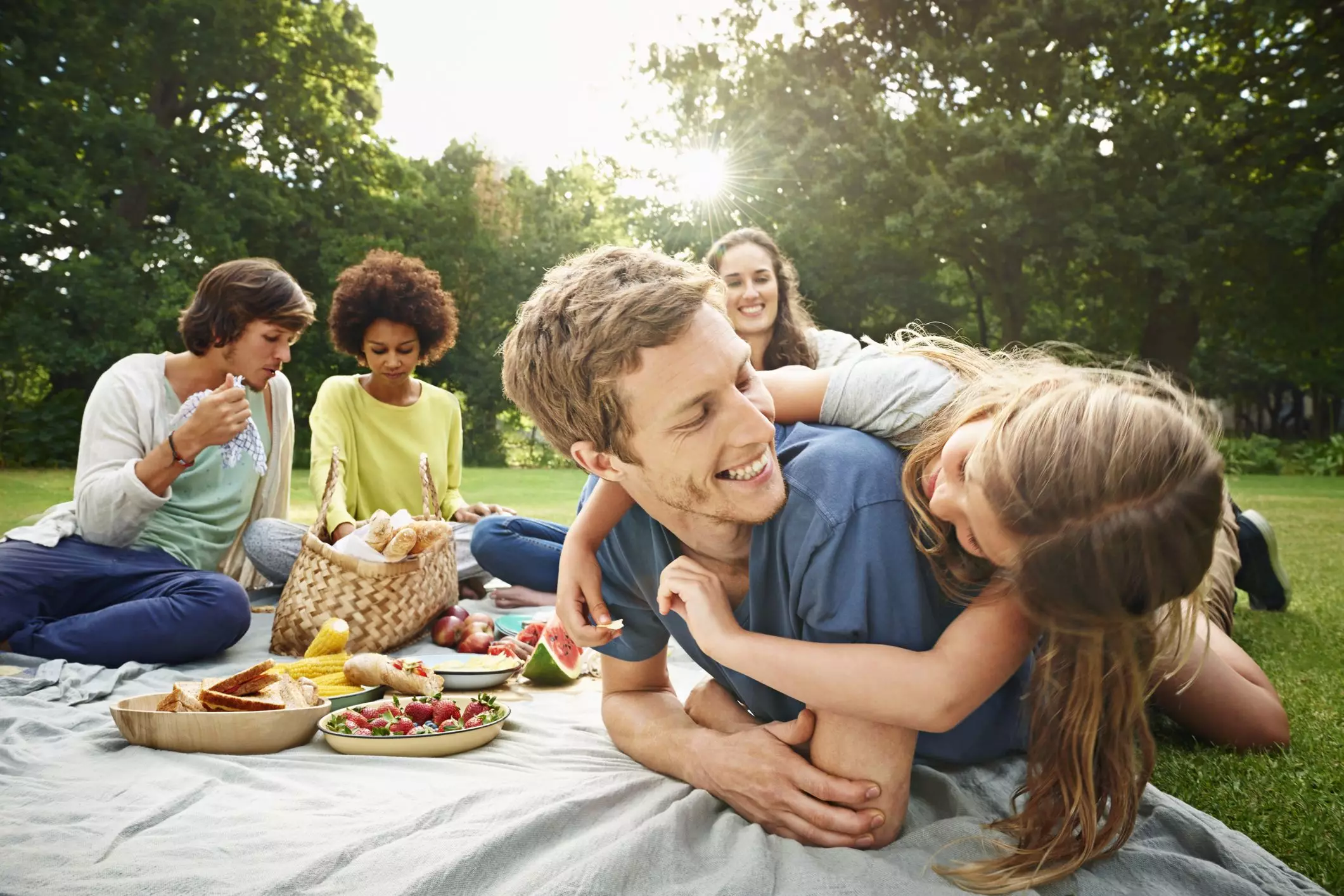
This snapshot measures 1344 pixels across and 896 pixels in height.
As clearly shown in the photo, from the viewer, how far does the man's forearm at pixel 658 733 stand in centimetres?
238

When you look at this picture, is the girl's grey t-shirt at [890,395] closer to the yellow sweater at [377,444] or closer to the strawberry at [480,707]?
the strawberry at [480,707]

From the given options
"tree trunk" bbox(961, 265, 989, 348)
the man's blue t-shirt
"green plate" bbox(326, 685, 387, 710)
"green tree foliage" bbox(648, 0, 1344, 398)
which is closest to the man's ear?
the man's blue t-shirt

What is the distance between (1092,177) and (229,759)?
17088mm

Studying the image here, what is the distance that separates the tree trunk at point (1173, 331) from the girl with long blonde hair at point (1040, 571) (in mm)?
16941

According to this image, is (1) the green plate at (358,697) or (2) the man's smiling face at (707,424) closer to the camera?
(2) the man's smiling face at (707,424)

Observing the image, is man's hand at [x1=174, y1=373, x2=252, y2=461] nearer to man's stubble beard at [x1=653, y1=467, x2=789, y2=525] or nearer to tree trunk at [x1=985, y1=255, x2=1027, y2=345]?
man's stubble beard at [x1=653, y1=467, x2=789, y2=525]

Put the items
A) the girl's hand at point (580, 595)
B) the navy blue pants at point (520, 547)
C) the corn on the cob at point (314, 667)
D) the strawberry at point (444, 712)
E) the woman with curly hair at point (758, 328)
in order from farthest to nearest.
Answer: the woman with curly hair at point (758, 328), the navy blue pants at point (520, 547), the corn on the cob at point (314, 667), the strawberry at point (444, 712), the girl's hand at point (580, 595)

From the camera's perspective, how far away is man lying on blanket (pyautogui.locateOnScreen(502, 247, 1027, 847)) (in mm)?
1881

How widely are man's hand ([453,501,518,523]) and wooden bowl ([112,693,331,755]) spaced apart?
111 inches

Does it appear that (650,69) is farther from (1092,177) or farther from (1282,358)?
(1282,358)

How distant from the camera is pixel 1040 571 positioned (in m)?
Answer: 1.69

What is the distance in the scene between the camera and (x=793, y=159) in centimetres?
1825

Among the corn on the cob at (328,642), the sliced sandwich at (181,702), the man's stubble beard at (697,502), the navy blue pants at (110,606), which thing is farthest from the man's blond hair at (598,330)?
the navy blue pants at (110,606)

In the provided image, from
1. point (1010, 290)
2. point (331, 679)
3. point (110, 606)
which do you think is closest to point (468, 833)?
point (331, 679)
